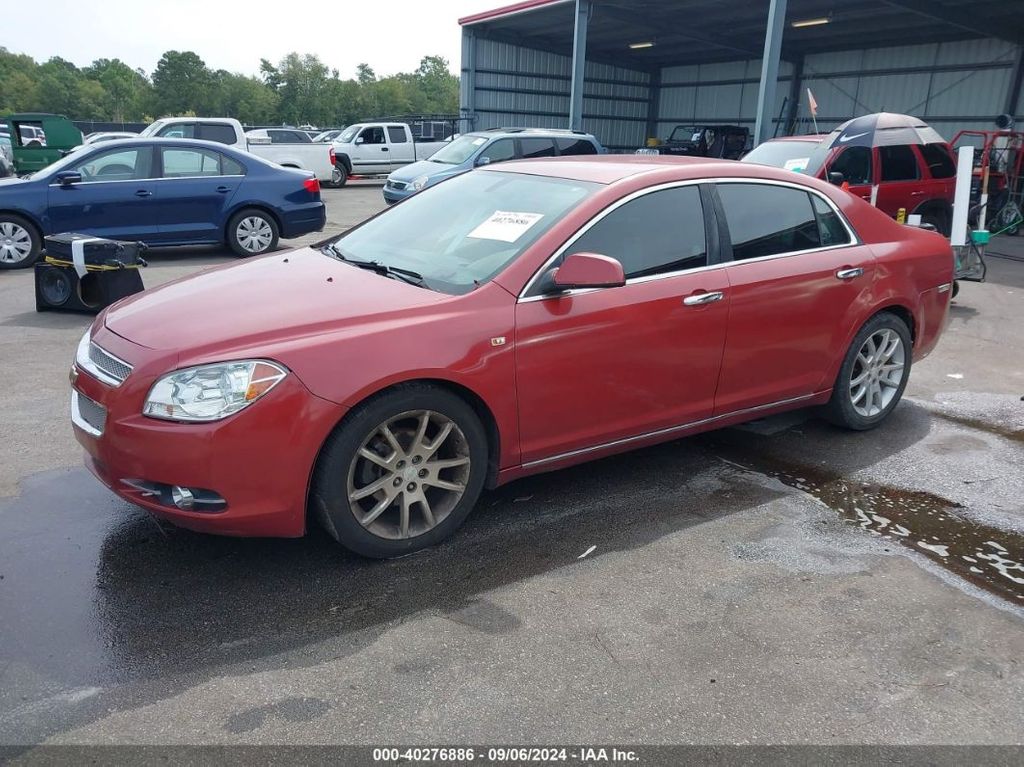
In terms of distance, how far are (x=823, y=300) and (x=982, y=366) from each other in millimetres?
3175

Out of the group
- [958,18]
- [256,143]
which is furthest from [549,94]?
[958,18]

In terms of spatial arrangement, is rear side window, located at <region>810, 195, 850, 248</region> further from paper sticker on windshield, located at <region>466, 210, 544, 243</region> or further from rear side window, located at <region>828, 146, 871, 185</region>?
rear side window, located at <region>828, 146, 871, 185</region>

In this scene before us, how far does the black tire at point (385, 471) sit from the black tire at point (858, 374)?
2.47 metres

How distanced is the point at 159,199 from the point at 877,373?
8757mm

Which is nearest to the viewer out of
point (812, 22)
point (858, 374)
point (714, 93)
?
point (858, 374)

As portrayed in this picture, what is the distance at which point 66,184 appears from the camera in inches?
392

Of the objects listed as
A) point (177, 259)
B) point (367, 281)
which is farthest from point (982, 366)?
point (177, 259)

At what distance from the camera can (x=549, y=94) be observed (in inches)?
1188

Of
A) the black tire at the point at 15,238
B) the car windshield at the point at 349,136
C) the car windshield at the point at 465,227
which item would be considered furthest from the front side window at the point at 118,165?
the car windshield at the point at 349,136

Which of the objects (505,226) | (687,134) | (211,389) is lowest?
(211,389)

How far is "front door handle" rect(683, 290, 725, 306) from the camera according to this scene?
4051 millimetres

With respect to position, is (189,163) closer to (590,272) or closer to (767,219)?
(767,219)

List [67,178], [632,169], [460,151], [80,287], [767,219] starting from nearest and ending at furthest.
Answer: [632,169] → [767,219] → [80,287] → [67,178] → [460,151]

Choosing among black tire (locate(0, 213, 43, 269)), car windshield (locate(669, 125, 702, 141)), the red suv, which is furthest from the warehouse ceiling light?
black tire (locate(0, 213, 43, 269))
